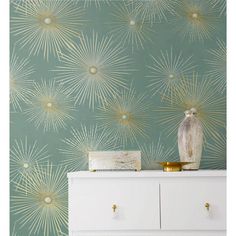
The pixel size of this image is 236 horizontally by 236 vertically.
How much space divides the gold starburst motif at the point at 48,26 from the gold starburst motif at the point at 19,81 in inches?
3.8

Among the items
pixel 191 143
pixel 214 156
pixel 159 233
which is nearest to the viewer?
pixel 159 233

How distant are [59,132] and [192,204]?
932mm

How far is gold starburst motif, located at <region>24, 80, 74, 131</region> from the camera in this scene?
97.6 inches

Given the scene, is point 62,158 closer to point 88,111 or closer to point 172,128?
point 88,111

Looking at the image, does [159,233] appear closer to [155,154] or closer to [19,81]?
[155,154]

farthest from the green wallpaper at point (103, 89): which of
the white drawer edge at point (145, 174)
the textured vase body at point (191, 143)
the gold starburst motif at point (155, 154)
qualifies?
the white drawer edge at point (145, 174)

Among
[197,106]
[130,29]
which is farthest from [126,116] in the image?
[130,29]

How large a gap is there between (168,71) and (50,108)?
768mm

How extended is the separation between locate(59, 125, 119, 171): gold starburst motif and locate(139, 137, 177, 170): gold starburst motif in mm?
189

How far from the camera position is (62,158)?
2469 mm

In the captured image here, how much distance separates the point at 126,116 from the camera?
2.46 metres

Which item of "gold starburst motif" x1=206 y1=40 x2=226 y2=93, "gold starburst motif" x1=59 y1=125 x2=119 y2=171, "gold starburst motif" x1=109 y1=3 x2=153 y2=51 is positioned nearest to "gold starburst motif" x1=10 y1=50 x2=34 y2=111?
"gold starburst motif" x1=59 y1=125 x2=119 y2=171

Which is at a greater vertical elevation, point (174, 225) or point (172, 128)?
point (172, 128)
